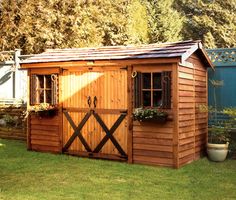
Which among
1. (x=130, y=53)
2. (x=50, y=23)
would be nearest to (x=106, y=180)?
(x=130, y=53)

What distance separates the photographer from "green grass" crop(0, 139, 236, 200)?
20.2ft

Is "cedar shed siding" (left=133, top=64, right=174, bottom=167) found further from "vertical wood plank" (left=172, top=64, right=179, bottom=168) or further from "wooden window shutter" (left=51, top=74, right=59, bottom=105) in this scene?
"wooden window shutter" (left=51, top=74, right=59, bottom=105)

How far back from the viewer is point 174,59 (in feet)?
25.7

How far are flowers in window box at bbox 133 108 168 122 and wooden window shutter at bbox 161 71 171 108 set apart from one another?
21cm

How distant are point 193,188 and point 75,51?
16.8ft

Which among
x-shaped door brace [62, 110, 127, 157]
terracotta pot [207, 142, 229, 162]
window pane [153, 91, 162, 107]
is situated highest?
window pane [153, 91, 162, 107]

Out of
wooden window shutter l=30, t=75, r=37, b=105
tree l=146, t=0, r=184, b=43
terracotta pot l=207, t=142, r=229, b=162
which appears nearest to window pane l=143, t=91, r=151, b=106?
terracotta pot l=207, t=142, r=229, b=162

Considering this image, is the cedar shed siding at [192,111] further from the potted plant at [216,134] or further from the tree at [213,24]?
the tree at [213,24]

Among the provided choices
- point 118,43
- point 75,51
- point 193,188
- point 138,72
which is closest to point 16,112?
point 75,51

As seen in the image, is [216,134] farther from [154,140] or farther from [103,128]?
[103,128]

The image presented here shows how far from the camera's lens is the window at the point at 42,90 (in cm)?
995

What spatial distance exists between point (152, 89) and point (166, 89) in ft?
1.19

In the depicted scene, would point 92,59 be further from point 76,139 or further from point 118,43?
A: point 118,43

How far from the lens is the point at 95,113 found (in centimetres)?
916
